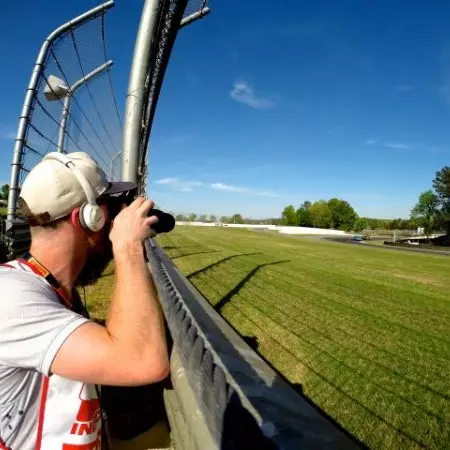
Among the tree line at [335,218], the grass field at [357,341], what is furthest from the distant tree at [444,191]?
the grass field at [357,341]

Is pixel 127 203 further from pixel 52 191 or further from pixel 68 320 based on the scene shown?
pixel 68 320

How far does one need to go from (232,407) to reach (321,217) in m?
146

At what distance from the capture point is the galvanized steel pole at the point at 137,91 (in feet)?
11.8

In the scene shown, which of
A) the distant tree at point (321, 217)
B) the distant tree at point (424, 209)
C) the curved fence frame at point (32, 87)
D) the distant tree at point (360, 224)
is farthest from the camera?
the distant tree at point (360, 224)

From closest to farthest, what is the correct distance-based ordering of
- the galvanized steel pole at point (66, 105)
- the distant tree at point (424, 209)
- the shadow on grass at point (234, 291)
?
1. the galvanized steel pole at point (66, 105)
2. the shadow on grass at point (234, 291)
3. the distant tree at point (424, 209)

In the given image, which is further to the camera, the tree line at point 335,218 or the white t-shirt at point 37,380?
the tree line at point 335,218

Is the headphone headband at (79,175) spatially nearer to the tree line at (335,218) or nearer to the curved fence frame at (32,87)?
the curved fence frame at (32,87)

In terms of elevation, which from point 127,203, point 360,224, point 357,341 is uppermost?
point 360,224

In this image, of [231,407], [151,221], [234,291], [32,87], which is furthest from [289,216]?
[231,407]

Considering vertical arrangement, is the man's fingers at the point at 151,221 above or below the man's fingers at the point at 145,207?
below

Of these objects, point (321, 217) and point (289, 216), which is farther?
point (289, 216)

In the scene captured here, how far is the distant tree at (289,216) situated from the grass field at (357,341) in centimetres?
14001

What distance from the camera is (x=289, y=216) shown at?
153 meters

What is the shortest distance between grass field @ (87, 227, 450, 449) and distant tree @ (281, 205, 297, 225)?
459ft
